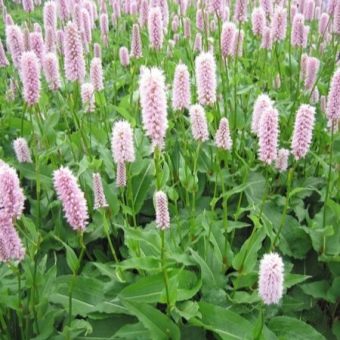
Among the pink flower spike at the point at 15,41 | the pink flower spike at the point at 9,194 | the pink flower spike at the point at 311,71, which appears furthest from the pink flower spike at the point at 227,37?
the pink flower spike at the point at 9,194

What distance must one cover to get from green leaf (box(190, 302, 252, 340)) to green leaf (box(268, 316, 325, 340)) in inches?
8.8

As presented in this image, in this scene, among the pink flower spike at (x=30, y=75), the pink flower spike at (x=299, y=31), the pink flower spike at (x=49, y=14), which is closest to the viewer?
the pink flower spike at (x=30, y=75)

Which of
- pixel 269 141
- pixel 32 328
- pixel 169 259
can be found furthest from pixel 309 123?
pixel 32 328

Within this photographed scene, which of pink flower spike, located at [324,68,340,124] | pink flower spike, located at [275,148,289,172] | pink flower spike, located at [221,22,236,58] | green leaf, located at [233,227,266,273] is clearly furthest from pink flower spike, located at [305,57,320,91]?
green leaf, located at [233,227,266,273]

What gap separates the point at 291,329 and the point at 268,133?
958 millimetres

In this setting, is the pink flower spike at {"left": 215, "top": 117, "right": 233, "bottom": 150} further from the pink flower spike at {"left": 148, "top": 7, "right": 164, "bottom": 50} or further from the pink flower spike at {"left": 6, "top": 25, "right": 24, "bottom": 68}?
the pink flower spike at {"left": 6, "top": 25, "right": 24, "bottom": 68}

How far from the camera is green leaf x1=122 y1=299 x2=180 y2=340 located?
227cm

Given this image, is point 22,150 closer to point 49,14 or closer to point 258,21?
point 49,14

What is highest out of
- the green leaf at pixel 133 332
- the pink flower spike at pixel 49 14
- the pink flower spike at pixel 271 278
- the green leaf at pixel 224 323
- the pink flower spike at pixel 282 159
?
the pink flower spike at pixel 49 14

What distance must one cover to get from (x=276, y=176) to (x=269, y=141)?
143 cm

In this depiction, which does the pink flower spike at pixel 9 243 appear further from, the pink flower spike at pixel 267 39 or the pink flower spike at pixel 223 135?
the pink flower spike at pixel 267 39

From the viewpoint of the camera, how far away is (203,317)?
2414 mm

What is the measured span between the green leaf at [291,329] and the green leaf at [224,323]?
224 millimetres

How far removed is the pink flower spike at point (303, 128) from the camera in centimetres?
236
